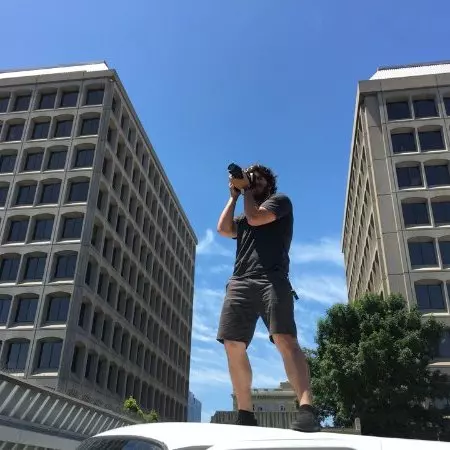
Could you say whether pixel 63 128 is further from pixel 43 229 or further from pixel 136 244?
pixel 136 244

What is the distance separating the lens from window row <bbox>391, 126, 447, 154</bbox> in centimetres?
4375

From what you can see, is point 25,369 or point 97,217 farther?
point 97,217

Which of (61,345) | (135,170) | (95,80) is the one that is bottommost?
(61,345)

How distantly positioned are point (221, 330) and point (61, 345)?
3693 centimetres

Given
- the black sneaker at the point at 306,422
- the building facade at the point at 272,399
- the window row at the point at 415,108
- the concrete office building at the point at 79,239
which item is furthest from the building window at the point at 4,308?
the building facade at the point at 272,399

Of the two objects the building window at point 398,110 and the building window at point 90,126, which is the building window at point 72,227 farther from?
the building window at point 398,110

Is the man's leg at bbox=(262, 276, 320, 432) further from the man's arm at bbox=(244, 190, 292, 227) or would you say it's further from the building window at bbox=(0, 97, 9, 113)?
the building window at bbox=(0, 97, 9, 113)

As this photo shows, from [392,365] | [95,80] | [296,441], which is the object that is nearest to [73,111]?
[95,80]

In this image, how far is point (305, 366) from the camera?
379 centimetres

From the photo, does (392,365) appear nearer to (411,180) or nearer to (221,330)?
(411,180)

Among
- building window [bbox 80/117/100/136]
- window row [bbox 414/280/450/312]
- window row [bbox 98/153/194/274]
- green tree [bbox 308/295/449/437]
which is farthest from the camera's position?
window row [bbox 98/153/194/274]

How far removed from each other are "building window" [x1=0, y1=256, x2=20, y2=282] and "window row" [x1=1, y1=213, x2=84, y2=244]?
5.33 feet

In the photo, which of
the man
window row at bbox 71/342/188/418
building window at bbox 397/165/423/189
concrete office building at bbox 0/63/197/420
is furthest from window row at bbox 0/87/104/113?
the man

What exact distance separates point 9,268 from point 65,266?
16.6 ft
